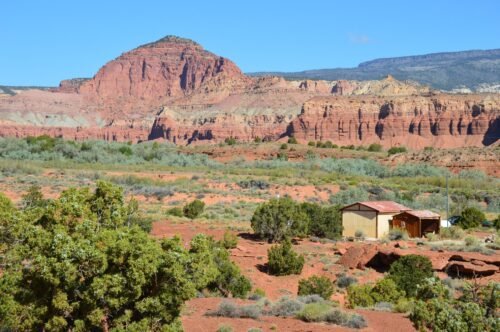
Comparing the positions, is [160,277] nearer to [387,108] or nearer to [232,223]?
A: [232,223]

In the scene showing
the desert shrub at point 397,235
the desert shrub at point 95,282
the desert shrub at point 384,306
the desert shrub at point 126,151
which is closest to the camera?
the desert shrub at point 95,282

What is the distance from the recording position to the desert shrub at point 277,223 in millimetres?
28875

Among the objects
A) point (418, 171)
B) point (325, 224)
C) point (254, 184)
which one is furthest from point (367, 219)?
point (418, 171)

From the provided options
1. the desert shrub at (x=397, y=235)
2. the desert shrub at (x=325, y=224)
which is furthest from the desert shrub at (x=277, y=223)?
the desert shrub at (x=397, y=235)

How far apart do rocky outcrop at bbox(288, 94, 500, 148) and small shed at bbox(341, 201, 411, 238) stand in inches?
3647

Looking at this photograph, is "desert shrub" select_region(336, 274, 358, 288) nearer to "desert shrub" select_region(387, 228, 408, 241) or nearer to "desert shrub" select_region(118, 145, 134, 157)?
"desert shrub" select_region(387, 228, 408, 241)

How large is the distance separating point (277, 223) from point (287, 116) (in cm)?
12672

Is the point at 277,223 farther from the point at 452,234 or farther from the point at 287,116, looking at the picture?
the point at 287,116

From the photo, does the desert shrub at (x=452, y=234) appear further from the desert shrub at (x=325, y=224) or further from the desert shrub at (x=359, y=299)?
the desert shrub at (x=359, y=299)

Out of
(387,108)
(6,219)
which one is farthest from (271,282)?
(387,108)

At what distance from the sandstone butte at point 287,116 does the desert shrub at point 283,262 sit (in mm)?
100586

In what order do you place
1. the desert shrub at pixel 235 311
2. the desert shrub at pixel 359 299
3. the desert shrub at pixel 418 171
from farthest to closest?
the desert shrub at pixel 418 171, the desert shrub at pixel 359 299, the desert shrub at pixel 235 311

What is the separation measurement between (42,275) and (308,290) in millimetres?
10130

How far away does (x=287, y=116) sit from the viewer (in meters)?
155
